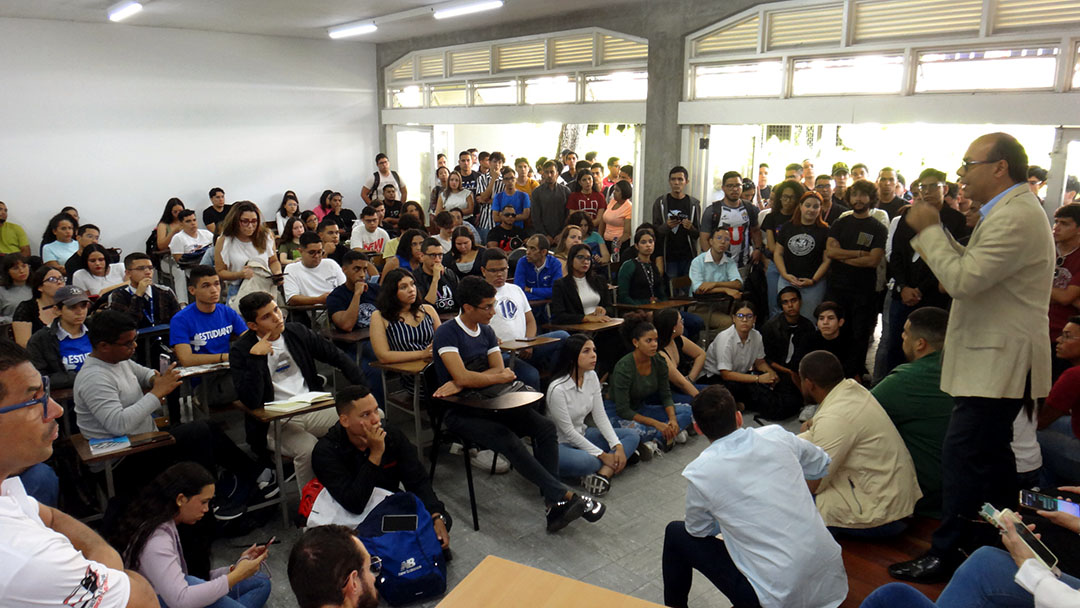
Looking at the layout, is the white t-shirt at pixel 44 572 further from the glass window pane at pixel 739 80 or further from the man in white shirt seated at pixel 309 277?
the glass window pane at pixel 739 80

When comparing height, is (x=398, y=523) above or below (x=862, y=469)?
below

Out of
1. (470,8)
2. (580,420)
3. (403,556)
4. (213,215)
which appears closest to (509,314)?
(580,420)

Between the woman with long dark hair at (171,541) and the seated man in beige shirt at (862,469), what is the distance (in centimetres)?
239

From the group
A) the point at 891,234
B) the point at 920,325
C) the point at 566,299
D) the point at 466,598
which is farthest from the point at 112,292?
the point at 891,234

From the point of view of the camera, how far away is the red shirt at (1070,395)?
11.6 feet

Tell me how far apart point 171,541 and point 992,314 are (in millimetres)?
3100

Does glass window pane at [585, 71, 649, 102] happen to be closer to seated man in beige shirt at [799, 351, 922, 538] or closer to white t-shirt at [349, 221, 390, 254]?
white t-shirt at [349, 221, 390, 254]

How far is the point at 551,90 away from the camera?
920 cm

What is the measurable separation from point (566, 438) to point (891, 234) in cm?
329

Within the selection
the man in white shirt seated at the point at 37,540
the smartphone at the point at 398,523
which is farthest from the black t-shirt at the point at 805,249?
the man in white shirt seated at the point at 37,540

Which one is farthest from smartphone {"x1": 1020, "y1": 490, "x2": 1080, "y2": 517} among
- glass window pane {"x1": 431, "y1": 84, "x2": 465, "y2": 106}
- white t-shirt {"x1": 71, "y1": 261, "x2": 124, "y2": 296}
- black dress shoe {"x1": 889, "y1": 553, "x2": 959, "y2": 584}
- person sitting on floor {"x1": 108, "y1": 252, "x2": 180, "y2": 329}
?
glass window pane {"x1": 431, "y1": 84, "x2": 465, "y2": 106}

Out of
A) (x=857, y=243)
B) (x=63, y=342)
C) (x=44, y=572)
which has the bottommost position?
(x=63, y=342)

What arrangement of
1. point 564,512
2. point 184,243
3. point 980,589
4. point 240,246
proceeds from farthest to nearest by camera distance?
point 184,243
point 240,246
point 564,512
point 980,589

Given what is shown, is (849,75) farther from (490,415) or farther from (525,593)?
(525,593)
